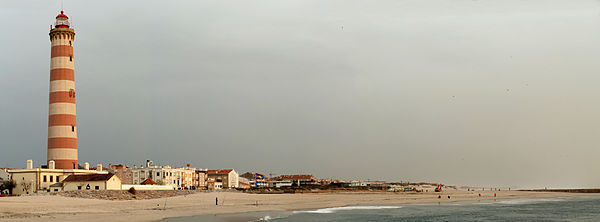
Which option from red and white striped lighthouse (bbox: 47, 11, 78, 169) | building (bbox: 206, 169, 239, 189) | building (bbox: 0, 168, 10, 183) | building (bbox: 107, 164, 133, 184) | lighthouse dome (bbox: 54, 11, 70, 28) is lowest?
building (bbox: 206, 169, 239, 189)

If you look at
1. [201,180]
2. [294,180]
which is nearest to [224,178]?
[201,180]

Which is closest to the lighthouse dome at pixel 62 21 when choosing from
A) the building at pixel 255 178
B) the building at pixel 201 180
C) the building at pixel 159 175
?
the building at pixel 159 175

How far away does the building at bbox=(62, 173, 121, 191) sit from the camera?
203 ft

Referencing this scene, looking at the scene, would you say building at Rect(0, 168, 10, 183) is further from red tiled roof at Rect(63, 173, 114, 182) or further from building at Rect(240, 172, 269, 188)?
building at Rect(240, 172, 269, 188)

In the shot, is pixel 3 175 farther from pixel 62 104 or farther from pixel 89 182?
pixel 89 182

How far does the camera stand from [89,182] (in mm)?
62406

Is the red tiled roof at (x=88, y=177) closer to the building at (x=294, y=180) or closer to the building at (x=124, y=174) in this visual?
the building at (x=124, y=174)

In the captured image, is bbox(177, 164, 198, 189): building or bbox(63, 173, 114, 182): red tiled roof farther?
bbox(177, 164, 198, 189): building

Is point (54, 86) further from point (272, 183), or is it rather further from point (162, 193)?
point (272, 183)

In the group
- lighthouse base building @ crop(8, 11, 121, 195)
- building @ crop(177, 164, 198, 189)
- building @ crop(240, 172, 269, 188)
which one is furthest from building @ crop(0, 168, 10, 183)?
building @ crop(240, 172, 269, 188)

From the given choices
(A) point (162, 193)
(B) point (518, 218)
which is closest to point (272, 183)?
(A) point (162, 193)

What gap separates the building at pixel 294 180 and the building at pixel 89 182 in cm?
10808

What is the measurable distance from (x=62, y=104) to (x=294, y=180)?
11662cm

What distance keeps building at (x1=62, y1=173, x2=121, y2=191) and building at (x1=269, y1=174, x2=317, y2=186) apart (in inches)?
4255
